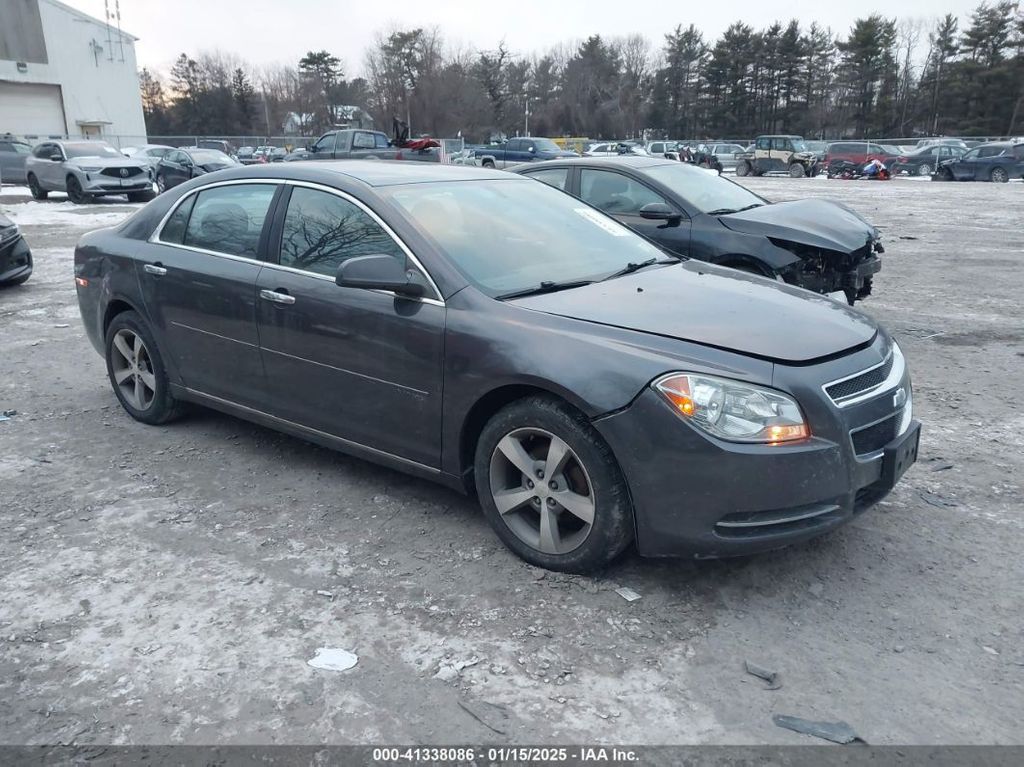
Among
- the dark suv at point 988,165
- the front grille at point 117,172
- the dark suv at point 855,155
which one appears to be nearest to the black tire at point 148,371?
the front grille at point 117,172

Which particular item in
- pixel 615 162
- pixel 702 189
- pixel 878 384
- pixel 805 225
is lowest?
pixel 878 384

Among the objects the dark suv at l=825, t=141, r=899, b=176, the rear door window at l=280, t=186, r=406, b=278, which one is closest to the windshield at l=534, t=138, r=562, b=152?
the dark suv at l=825, t=141, r=899, b=176

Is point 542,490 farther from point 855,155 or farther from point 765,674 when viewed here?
point 855,155

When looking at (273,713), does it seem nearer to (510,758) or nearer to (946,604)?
(510,758)

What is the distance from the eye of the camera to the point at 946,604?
3.26 metres

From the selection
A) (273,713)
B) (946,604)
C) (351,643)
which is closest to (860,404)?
(946,604)

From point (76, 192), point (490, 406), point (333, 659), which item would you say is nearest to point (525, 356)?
point (490, 406)

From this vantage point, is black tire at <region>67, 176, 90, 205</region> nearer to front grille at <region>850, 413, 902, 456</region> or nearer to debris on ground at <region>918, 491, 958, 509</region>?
debris on ground at <region>918, 491, 958, 509</region>

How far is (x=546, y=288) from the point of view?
382 centimetres

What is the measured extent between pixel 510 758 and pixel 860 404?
6.07ft

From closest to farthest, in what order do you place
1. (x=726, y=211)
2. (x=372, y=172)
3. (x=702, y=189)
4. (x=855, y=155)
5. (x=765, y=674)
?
(x=765, y=674) < (x=372, y=172) < (x=726, y=211) < (x=702, y=189) < (x=855, y=155)

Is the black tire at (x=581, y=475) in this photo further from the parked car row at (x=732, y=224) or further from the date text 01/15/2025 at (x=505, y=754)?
the parked car row at (x=732, y=224)

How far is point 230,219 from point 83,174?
19.2m

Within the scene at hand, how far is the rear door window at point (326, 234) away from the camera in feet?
13.2
